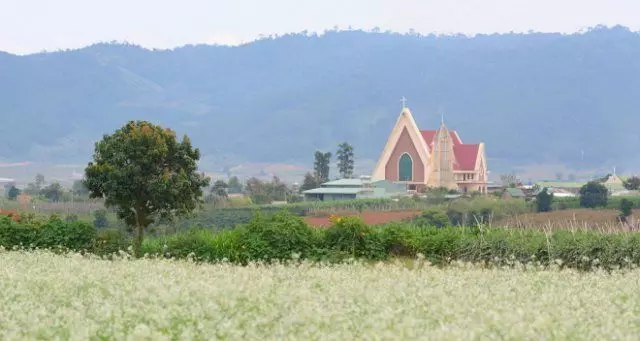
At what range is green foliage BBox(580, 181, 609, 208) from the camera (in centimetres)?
6425

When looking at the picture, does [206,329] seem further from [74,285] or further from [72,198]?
[72,198]

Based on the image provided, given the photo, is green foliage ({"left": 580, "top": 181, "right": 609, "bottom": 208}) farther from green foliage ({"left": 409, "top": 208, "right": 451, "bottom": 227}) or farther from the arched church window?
the arched church window

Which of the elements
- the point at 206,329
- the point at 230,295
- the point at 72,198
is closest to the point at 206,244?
the point at 230,295

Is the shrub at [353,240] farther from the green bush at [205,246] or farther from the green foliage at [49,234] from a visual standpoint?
the green foliage at [49,234]

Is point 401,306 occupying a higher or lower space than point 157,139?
lower

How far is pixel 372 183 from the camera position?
95.9m

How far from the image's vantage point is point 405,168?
109m

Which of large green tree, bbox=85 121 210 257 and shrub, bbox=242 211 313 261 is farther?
large green tree, bbox=85 121 210 257

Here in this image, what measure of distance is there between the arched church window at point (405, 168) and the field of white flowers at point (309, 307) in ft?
305

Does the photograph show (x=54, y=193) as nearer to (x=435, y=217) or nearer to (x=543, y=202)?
(x=435, y=217)

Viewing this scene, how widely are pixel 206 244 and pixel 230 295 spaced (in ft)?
45.0

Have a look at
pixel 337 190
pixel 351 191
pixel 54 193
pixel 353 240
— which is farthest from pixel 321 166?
pixel 353 240

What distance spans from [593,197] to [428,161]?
3973cm

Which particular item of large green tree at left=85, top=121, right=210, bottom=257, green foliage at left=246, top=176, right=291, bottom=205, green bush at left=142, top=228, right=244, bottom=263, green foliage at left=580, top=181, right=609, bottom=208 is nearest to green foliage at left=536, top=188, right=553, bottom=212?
green foliage at left=580, top=181, right=609, bottom=208
